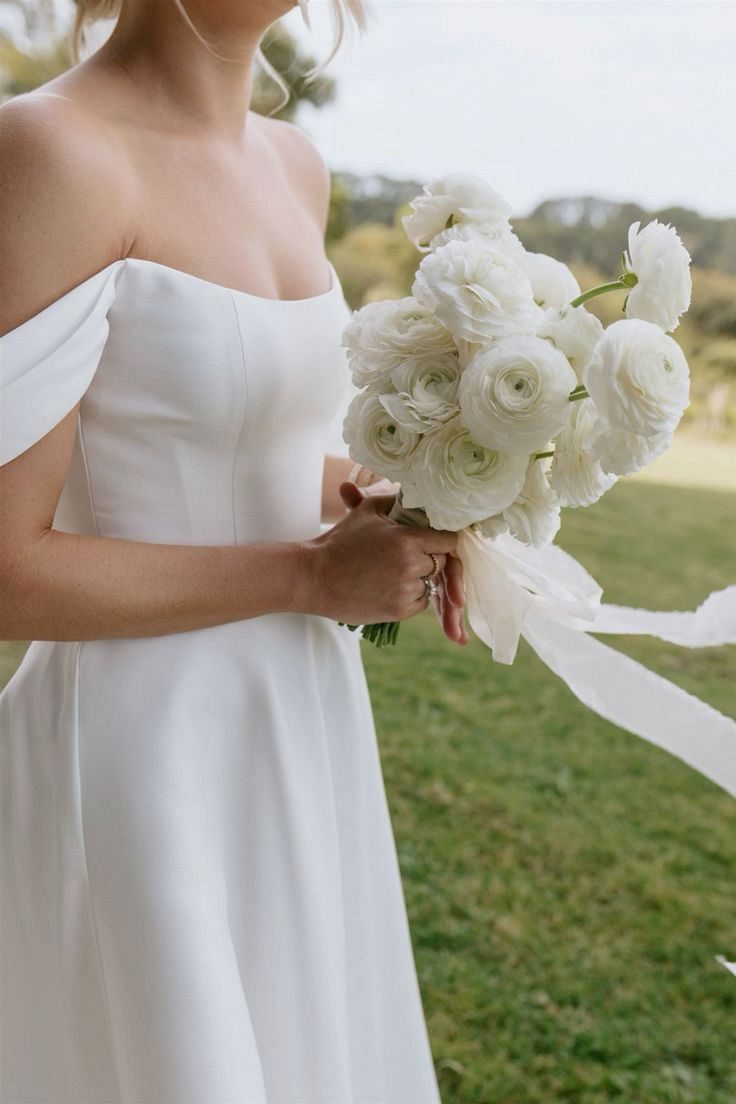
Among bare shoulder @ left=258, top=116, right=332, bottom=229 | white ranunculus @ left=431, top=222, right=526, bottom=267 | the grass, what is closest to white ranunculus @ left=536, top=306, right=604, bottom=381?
white ranunculus @ left=431, top=222, right=526, bottom=267

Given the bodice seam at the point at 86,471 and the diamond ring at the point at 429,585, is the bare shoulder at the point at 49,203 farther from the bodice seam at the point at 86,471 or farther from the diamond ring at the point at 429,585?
the diamond ring at the point at 429,585

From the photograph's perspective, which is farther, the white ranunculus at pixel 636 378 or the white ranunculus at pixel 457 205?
the white ranunculus at pixel 457 205

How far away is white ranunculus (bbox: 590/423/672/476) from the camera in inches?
47.7

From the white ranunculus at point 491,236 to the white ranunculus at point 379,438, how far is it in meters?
0.21

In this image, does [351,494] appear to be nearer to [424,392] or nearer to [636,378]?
[424,392]

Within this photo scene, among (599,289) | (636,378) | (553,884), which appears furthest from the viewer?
(553,884)

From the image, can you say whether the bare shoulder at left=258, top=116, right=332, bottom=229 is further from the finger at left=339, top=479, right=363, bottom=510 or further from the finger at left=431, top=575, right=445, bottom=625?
the finger at left=431, top=575, right=445, bottom=625

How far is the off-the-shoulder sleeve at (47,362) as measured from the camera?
3.95ft

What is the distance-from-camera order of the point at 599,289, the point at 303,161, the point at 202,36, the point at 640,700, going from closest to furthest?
the point at 599,289
the point at 202,36
the point at 640,700
the point at 303,161

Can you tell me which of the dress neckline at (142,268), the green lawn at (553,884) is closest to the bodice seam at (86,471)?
the dress neckline at (142,268)

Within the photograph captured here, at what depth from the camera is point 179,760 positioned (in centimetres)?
139

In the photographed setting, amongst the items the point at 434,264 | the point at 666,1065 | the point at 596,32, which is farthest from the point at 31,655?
the point at 596,32

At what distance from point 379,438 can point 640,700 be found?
0.58m

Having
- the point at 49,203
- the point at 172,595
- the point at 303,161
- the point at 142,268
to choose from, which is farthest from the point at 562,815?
the point at 49,203
